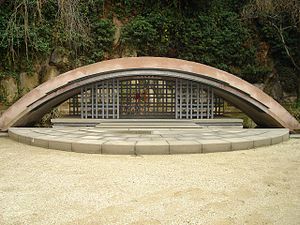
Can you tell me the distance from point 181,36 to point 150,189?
14.0m

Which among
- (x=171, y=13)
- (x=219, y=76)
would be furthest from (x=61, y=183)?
(x=171, y=13)

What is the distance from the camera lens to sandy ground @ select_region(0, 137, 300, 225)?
102 inches

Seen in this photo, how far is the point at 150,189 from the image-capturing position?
3342 millimetres

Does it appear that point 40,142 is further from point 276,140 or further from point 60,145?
Answer: point 276,140

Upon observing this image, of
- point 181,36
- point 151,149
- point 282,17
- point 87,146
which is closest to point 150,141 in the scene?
point 151,149

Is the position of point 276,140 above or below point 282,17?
below

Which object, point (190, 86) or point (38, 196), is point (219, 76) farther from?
point (38, 196)

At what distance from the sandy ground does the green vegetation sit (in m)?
10.7

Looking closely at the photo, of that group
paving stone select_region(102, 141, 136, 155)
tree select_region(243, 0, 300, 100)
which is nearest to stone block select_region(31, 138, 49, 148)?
paving stone select_region(102, 141, 136, 155)

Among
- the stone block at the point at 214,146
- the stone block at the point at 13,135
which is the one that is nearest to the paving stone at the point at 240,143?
the stone block at the point at 214,146

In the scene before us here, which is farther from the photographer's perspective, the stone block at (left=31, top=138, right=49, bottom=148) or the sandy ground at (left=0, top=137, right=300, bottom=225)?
the stone block at (left=31, top=138, right=49, bottom=148)

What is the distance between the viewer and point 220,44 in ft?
53.7

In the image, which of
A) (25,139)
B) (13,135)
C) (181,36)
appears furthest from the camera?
(181,36)

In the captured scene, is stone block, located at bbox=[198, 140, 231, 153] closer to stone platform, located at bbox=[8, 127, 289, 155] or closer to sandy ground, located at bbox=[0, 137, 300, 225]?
stone platform, located at bbox=[8, 127, 289, 155]
